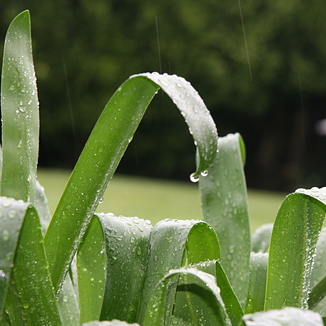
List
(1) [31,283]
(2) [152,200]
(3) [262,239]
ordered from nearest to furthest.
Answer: (1) [31,283]
(3) [262,239]
(2) [152,200]

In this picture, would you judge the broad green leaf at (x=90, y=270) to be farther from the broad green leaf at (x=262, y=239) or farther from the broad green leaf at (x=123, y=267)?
the broad green leaf at (x=262, y=239)

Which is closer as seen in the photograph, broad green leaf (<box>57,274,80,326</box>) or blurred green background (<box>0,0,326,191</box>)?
broad green leaf (<box>57,274,80,326</box>)

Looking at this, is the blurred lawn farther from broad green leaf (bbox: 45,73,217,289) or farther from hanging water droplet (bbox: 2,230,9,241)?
hanging water droplet (bbox: 2,230,9,241)

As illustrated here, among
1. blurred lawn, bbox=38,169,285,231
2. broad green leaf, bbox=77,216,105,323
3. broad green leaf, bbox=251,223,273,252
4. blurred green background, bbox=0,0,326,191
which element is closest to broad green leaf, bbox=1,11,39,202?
broad green leaf, bbox=77,216,105,323

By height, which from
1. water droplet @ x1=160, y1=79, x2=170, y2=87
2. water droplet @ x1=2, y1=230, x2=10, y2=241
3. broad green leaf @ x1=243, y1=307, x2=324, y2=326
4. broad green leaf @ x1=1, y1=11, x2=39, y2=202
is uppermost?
water droplet @ x1=160, y1=79, x2=170, y2=87

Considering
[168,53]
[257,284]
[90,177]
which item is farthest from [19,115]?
[168,53]

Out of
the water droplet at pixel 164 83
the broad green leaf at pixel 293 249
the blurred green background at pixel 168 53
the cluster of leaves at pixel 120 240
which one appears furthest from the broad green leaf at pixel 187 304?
the blurred green background at pixel 168 53

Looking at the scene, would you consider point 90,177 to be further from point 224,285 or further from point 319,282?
point 319,282

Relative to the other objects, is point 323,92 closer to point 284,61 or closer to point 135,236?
point 284,61
